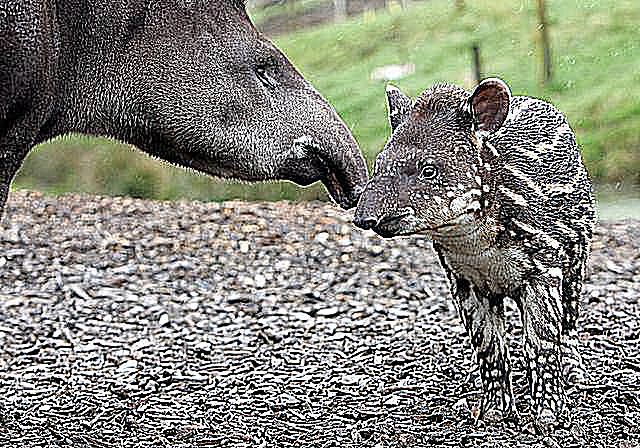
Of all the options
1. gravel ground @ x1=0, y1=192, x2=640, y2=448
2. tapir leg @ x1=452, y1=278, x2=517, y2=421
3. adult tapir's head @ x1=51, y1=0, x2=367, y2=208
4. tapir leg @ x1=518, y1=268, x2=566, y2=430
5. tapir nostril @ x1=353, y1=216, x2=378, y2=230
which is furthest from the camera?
gravel ground @ x1=0, y1=192, x2=640, y2=448

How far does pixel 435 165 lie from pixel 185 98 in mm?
733

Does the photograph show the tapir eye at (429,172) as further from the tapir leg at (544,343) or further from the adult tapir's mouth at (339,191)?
the tapir leg at (544,343)

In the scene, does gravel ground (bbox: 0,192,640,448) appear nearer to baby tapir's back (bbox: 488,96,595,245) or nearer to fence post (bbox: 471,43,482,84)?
baby tapir's back (bbox: 488,96,595,245)

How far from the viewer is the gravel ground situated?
3.94 meters

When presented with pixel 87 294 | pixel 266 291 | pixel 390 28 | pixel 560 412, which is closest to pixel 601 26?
pixel 390 28

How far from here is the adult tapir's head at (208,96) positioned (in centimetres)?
313

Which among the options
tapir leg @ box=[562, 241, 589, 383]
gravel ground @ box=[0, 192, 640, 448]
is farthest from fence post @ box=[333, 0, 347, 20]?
tapir leg @ box=[562, 241, 589, 383]

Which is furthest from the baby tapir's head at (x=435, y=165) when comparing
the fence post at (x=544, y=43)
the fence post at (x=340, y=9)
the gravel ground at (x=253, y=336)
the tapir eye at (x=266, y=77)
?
the fence post at (x=340, y=9)

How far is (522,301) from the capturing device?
3482 mm

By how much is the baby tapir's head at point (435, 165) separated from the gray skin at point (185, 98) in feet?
0.55

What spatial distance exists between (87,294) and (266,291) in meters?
0.95

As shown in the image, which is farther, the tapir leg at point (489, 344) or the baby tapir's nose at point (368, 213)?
the tapir leg at point (489, 344)

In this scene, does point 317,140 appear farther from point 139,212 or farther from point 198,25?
point 139,212

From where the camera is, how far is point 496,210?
329 cm
